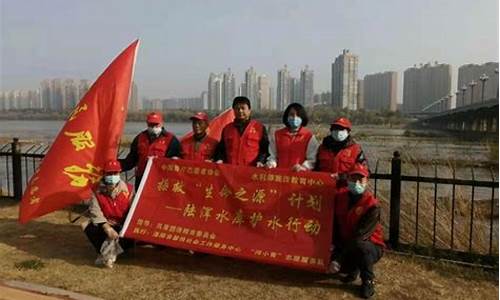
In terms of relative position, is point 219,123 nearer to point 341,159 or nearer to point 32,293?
point 341,159

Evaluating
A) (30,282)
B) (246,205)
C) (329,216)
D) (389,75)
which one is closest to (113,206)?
(30,282)

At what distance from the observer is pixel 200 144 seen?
5.26 metres

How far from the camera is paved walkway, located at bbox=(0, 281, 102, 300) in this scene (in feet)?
13.3

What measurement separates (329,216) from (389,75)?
221 ft

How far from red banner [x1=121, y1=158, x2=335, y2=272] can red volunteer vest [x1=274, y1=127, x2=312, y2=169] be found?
0.23 meters

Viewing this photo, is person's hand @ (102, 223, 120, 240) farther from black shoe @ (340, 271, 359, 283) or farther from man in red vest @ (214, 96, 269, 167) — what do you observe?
black shoe @ (340, 271, 359, 283)

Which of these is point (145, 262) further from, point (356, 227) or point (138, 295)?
point (356, 227)

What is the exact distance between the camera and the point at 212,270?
15.8 ft

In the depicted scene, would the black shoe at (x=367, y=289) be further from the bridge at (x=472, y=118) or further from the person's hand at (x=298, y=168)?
the bridge at (x=472, y=118)

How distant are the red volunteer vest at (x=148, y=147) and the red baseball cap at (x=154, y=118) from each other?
174mm

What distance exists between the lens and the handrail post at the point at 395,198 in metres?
5.26

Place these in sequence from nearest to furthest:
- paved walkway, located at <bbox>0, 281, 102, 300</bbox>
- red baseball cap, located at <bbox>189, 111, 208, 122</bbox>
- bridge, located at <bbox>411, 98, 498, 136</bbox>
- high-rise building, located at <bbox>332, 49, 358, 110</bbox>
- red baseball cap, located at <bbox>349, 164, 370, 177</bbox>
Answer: paved walkway, located at <bbox>0, 281, 102, 300</bbox>
red baseball cap, located at <bbox>349, 164, 370, 177</bbox>
red baseball cap, located at <bbox>189, 111, 208, 122</bbox>
bridge, located at <bbox>411, 98, 498, 136</bbox>
high-rise building, located at <bbox>332, 49, 358, 110</bbox>

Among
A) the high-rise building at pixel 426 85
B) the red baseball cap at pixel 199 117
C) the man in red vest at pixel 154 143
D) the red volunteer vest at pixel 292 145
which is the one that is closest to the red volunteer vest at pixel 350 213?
the red volunteer vest at pixel 292 145

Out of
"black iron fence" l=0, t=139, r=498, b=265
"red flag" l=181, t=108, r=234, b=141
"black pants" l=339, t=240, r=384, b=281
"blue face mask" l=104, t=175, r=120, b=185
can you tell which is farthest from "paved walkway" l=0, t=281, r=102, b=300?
"black iron fence" l=0, t=139, r=498, b=265
